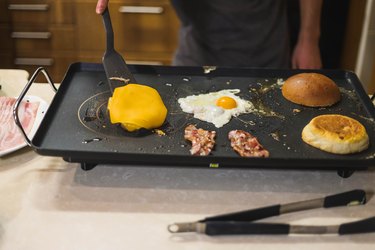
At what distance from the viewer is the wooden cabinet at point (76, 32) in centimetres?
246

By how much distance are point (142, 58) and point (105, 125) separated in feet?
5.17

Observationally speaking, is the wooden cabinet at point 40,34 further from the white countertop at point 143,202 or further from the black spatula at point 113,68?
the white countertop at point 143,202

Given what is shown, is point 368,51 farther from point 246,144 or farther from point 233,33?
point 246,144

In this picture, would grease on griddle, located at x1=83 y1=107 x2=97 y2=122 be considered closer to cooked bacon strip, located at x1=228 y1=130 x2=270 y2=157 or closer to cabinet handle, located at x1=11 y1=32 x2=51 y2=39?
cooked bacon strip, located at x1=228 y1=130 x2=270 y2=157

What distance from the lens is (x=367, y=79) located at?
231 cm

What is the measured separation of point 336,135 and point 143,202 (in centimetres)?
41

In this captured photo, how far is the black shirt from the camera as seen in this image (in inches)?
65.5

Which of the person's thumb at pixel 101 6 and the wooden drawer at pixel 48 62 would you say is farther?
the wooden drawer at pixel 48 62

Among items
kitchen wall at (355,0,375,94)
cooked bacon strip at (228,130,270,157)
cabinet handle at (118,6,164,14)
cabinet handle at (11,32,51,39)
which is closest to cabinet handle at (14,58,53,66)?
cabinet handle at (11,32,51,39)

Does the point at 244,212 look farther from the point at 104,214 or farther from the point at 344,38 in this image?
the point at 344,38

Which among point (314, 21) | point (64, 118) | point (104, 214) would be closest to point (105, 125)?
point (64, 118)

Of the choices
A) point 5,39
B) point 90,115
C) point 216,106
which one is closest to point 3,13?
point 5,39

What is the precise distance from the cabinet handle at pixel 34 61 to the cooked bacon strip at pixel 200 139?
5.77 ft

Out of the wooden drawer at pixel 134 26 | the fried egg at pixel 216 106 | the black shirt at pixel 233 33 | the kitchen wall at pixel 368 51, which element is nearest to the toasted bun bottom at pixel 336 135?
the fried egg at pixel 216 106
